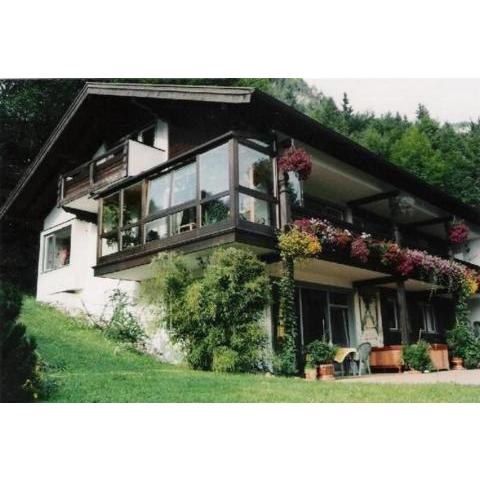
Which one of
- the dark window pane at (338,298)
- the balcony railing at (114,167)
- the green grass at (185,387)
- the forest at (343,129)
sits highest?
the forest at (343,129)

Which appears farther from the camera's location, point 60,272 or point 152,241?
point 60,272

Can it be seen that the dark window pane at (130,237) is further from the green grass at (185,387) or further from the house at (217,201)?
the green grass at (185,387)

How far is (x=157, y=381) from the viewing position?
31.3ft

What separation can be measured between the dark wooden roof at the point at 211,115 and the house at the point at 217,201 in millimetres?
41

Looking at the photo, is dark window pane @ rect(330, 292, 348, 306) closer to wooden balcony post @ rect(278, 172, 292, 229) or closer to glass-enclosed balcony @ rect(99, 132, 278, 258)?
wooden balcony post @ rect(278, 172, 292, 229)

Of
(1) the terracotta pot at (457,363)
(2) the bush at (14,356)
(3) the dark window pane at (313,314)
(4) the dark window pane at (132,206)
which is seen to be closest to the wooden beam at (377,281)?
(3) the dark window pane at (313,314)

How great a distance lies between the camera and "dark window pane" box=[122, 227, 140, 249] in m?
14.7

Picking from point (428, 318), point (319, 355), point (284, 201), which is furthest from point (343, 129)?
point (319, 355)

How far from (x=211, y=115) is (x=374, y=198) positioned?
6.08 metres

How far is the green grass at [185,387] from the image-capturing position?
26.5 ft
